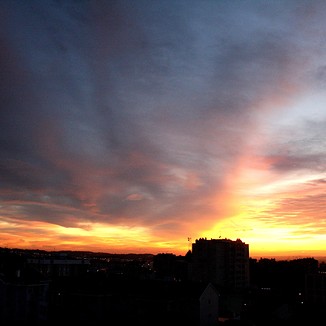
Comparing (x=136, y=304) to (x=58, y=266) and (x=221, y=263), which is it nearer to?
(x=58, y=266)

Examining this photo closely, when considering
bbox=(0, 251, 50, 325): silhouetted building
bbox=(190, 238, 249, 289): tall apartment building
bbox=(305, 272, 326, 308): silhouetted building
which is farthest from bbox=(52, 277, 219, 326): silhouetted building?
bbox=(190, 238, 249, 289): tall apartment building

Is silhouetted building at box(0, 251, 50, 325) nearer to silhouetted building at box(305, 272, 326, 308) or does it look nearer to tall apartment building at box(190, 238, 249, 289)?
silhouetted building at box(305, 272, 326, 308)

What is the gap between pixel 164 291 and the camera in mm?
50344

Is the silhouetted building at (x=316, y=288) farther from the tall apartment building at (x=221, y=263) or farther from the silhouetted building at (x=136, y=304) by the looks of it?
the silhouetted building at (x=136, y=304)

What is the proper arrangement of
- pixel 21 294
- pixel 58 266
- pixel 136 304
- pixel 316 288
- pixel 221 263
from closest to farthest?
1. pixel 21 294
2. pixel 136 304
3. pixel 316 288
4. pixel 58 266
5. pixel 221 263

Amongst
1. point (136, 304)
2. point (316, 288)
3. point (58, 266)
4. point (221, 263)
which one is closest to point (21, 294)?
point (136, 304)

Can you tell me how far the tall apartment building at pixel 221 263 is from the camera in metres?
120

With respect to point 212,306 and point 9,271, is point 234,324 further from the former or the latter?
point 9,271

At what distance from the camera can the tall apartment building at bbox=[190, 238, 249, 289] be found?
119625mm

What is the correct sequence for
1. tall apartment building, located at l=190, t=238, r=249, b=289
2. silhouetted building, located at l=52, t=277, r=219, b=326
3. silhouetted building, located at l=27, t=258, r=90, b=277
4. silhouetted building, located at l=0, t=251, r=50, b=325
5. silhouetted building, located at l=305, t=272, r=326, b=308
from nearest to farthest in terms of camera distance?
silhouetted building, located at l=0, t=251, r=50, b=325 < silhouetted building, located at l=52, t=277, r=219, b=326 < silhouetted building, located at l=305, t=272, r=326, b=308 < silhouetted building, located at l=27, t=258, r=90, b=277 < tall apartment building, located at l=190, t=238, r=249, b=289

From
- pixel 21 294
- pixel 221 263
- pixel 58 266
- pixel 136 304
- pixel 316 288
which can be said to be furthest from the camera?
pixel 221 263

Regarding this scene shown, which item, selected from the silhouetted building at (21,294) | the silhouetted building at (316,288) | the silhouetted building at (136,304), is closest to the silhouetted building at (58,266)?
the silhouetted building at (316,288)

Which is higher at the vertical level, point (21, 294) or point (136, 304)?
point (21, 294)

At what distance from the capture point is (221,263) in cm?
12075
